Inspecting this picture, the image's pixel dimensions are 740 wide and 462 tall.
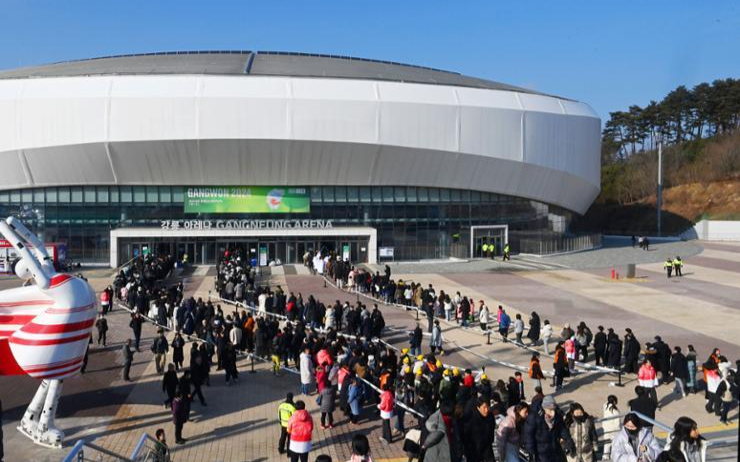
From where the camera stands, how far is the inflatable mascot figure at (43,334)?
10.8 meters

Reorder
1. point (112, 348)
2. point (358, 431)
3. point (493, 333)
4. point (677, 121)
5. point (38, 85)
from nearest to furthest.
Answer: point (358, 431), point (112, 348), point (493, 333), point (38, 85), point (677, 121)

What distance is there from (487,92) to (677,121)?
66.5m

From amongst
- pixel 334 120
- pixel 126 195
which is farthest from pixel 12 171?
pixel 334 120

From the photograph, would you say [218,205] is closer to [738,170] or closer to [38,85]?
[38,85]

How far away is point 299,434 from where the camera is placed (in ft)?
31.4

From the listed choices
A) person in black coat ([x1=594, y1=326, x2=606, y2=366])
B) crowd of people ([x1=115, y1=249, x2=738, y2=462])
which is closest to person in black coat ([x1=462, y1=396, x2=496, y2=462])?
crowd of people ([x1=115, y1=249, x2=738, y2=462])

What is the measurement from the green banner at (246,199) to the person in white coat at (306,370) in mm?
29748

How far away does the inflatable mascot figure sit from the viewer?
10.8 meters

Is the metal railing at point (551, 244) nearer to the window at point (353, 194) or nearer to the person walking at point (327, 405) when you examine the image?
the window at point (353, 194)

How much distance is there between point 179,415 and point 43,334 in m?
2.87

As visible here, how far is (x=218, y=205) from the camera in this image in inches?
1665

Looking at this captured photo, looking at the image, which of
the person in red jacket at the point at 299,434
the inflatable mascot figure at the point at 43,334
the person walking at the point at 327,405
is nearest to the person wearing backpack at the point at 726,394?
the person walking at the point at 327,405

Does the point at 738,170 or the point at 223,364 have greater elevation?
the point at 738,170

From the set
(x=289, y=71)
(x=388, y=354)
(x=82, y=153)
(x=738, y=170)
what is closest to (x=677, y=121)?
(x=738, y=170)
